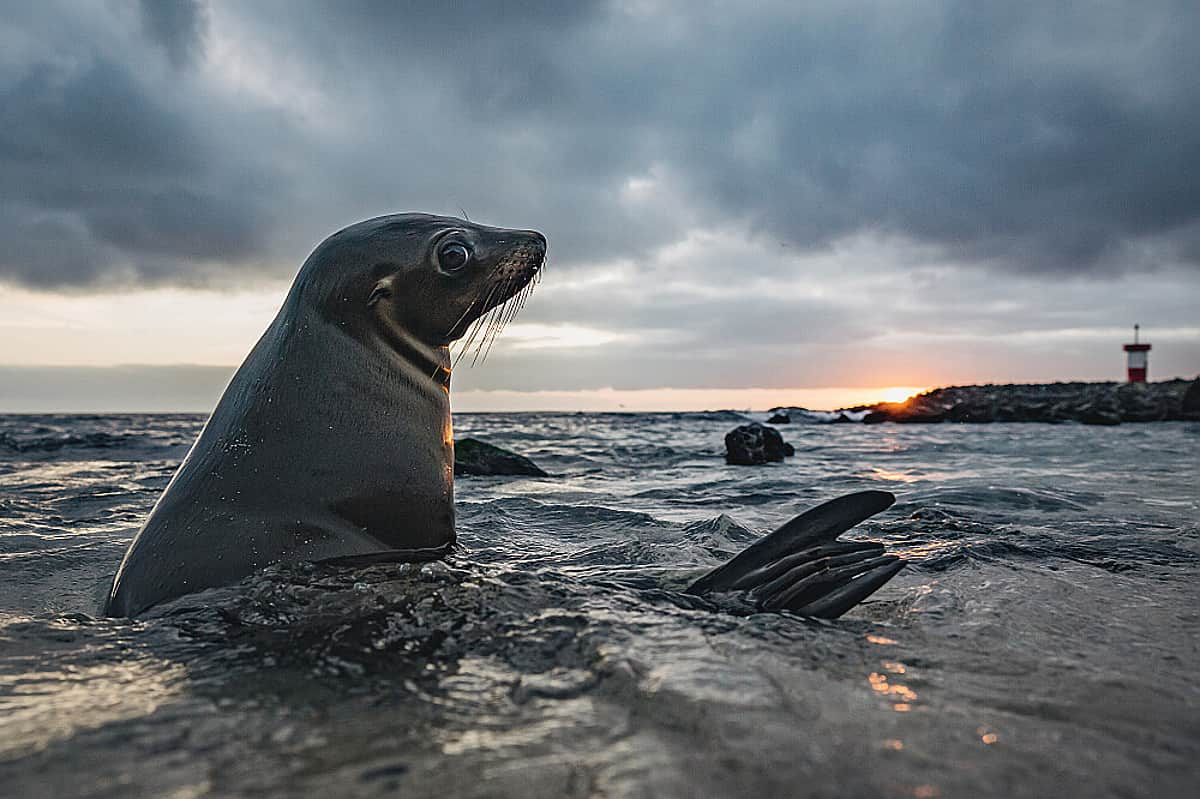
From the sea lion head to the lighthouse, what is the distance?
61331 millimetres

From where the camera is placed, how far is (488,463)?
8.92m

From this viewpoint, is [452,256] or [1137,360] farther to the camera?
[1137,360]

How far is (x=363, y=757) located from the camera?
1.28 meters

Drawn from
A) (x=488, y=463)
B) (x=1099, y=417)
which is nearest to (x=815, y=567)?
(x=488, y=463)

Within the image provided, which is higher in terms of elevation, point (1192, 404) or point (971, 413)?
point (1192, 404)

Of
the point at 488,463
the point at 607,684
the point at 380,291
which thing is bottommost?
the point at 488,463

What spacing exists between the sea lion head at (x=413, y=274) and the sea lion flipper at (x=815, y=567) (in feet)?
4.96

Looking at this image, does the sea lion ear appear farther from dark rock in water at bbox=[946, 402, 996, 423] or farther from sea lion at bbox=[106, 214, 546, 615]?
dark rock in water at bbox=[946, 402, 996, 423]

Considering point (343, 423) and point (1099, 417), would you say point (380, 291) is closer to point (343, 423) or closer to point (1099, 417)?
point (343, 423)

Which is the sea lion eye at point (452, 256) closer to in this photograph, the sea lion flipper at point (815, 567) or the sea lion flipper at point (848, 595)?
the sea lion flipper at point (815, 567)

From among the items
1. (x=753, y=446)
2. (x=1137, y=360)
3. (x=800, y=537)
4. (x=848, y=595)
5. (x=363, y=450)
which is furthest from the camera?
(x=1137, y=360)

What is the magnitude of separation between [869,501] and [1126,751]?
3.66 ft

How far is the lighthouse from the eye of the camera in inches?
2060

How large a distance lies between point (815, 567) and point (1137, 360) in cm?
6234
